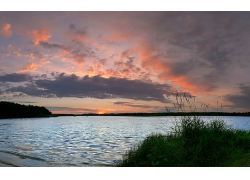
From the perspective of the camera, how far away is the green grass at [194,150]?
9.13m

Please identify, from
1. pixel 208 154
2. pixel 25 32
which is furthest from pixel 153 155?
pixel 25 32

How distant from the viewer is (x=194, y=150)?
980 centimetres

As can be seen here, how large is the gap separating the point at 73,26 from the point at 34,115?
113424mm

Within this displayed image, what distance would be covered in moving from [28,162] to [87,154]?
3.40 metres

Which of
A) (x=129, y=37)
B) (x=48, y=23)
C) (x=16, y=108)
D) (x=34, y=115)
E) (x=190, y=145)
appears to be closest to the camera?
(x=190, y=145)

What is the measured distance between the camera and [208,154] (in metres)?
9.77

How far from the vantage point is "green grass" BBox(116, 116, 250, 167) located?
30.0ft

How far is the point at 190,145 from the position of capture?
10180mm

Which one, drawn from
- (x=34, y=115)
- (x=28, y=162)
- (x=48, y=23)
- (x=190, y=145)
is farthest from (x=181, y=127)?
(x=34, y=115)

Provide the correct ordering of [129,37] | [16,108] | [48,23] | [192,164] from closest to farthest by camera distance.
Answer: [192,164], [48,23], [129,37], [16,108]

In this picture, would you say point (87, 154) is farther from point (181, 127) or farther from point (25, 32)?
point (25, 32)

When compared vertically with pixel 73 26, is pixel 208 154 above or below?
below
